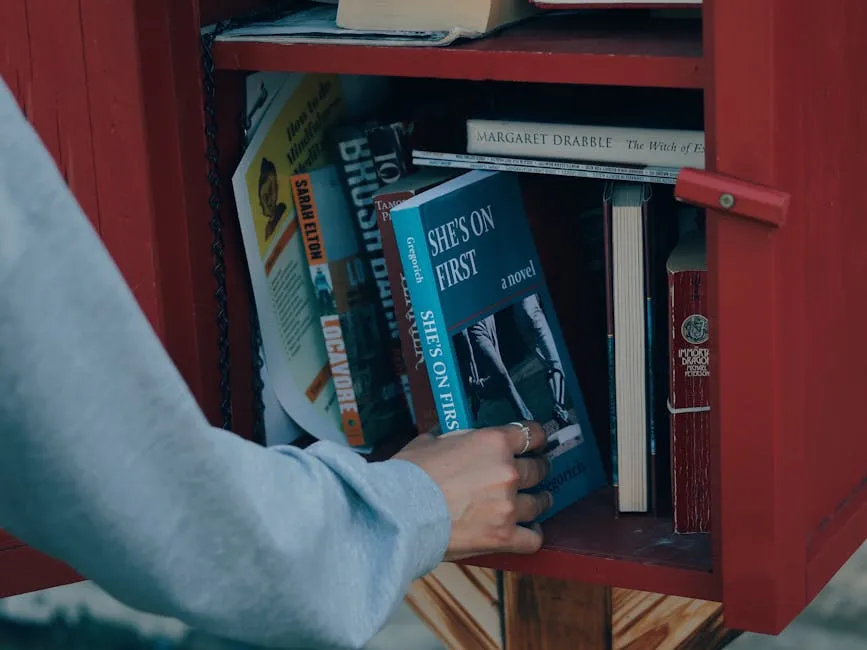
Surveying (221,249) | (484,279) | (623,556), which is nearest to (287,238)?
(221,249)

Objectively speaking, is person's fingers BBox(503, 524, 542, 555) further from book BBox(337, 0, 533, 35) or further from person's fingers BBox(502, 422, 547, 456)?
book BBox(337, 0, 533, 35)

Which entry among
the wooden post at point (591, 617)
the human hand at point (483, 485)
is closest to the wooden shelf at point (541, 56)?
the human hand at point (483, 485)

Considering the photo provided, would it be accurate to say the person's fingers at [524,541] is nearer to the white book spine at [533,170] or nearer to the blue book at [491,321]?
the blue book at [491,321]

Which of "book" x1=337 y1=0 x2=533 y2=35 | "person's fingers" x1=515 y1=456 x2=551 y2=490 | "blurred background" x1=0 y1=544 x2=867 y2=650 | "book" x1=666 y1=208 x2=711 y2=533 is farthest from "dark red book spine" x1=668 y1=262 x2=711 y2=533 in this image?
"blurred background" x1=0 y1=544 x2=867 y2=650

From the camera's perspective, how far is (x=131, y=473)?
0.61 meters

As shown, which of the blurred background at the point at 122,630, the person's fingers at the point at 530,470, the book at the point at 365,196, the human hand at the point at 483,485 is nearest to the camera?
the human hand at the point at 483,485

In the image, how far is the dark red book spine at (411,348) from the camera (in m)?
1.10

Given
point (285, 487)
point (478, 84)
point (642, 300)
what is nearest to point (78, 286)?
point (285, 487)

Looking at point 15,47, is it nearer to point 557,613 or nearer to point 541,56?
point 541,56

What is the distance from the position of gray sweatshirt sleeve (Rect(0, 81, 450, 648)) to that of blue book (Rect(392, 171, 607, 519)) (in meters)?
0.32

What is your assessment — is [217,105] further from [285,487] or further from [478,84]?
[285,487]

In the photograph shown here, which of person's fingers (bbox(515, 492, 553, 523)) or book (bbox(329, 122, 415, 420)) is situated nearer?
person's fingers (bbox(515, 492, 553, 523))

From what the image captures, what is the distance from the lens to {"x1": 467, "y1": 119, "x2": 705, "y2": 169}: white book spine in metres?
1.01

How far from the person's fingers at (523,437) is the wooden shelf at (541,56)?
0.27 meters
